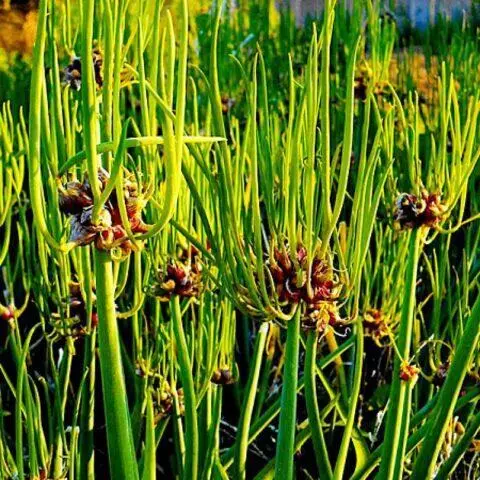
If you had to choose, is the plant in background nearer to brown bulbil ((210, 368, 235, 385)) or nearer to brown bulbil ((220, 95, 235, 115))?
brown bulbil ((210, 368, 235, 385))

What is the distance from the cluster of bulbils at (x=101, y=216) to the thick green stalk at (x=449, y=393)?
Result: 26cm

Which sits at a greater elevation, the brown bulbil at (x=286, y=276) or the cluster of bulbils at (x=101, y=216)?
the cluster of bulbils at (x=101, y=216)

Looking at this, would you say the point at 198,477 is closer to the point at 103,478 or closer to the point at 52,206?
the point at 52,206

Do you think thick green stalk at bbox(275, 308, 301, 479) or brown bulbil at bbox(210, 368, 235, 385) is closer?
thick green stalk at bbox(275, 308, 301, 479)

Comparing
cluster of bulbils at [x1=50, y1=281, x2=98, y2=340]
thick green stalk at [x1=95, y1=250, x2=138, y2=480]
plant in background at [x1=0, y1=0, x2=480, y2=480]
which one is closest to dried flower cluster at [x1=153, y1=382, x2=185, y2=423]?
A: plant in background at [x1=0, y1=0, x2=480, y2=480]

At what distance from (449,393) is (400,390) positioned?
9 cm

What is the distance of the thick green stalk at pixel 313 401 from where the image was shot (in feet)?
1.88

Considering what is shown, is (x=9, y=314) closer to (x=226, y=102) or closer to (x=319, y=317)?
(x=319, y=317)

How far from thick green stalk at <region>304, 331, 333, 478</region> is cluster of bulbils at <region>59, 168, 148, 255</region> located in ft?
0.58

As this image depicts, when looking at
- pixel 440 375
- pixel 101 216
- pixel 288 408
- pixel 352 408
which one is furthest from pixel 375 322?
pixel 101 216

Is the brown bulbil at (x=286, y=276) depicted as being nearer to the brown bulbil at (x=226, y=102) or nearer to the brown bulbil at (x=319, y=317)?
the brown bulbil at (x=319, y=317)

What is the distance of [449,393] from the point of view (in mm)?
588

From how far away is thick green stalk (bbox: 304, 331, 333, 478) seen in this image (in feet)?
1.88

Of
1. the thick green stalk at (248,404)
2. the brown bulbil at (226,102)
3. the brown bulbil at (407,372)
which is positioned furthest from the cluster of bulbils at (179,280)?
the brown bulbil at (226,102)
